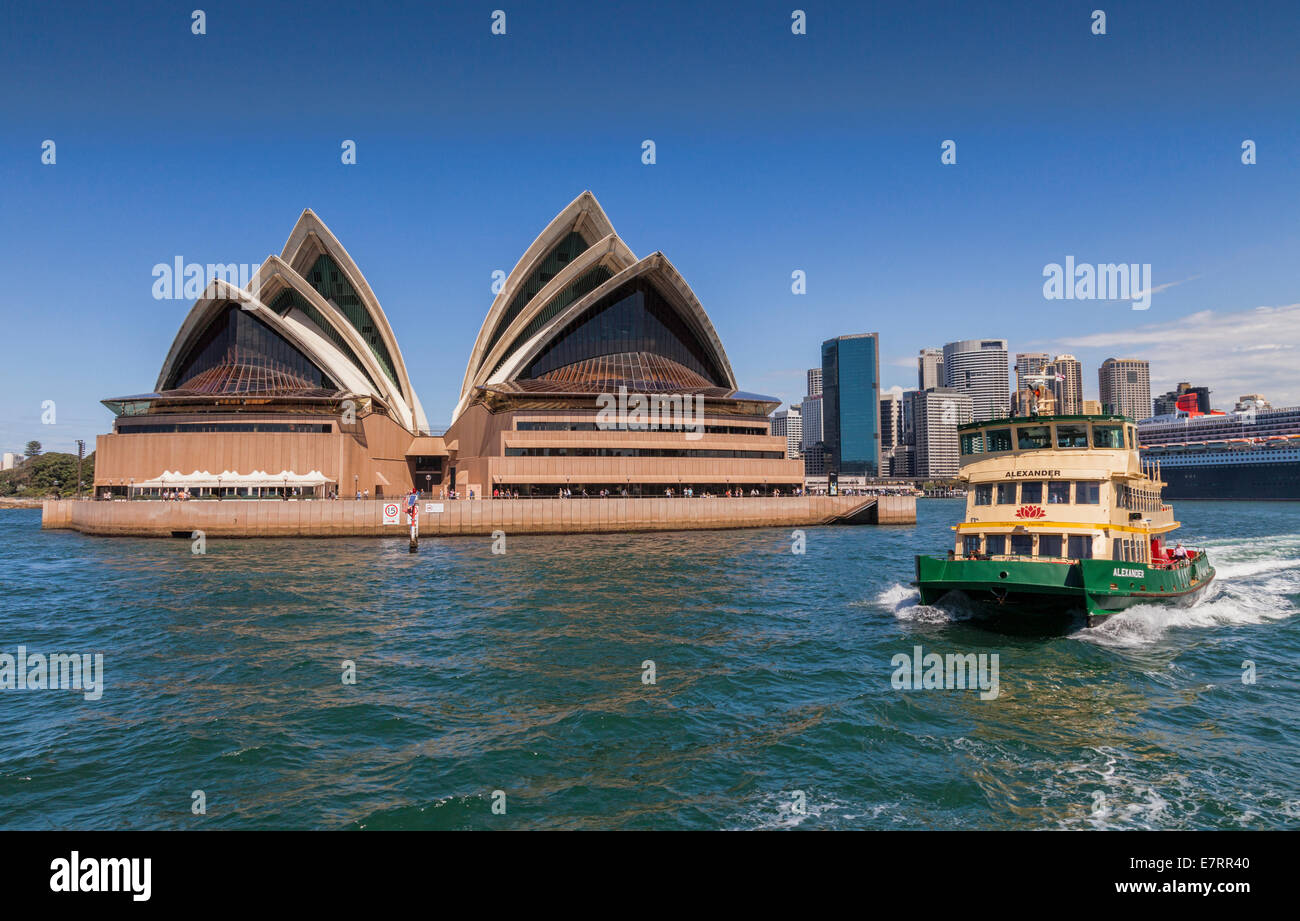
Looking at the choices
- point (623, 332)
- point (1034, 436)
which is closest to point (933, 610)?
point (1034, 436)

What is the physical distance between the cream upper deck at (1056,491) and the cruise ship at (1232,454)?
106 m

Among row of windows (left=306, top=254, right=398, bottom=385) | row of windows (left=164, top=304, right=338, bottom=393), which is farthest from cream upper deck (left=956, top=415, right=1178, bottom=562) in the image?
row of windows (left=306, top=254, right=398, bottom=385)

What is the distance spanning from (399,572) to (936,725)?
2739cm

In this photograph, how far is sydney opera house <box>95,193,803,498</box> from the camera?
6388cm

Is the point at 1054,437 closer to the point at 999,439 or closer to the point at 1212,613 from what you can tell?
the point at 999,439

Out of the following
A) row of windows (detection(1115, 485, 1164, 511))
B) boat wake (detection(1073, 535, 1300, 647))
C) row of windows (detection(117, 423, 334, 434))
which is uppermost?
row of windows (detection(117, 423, 334, 434))

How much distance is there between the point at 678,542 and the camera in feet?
165

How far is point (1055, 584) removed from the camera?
1981cm

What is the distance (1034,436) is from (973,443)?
2495 mm

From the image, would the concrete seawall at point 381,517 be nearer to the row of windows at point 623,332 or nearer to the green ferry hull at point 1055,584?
the row of windows at point 623,332

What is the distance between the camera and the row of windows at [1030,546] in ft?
68.3

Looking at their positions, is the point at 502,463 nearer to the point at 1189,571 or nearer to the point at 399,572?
the point at 399,572

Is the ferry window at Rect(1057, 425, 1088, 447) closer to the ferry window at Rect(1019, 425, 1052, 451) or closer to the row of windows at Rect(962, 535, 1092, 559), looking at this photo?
the ferry window at Rect(1019, 425, 1052, 451)

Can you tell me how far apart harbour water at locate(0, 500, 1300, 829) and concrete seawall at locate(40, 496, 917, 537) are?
26.1 m
